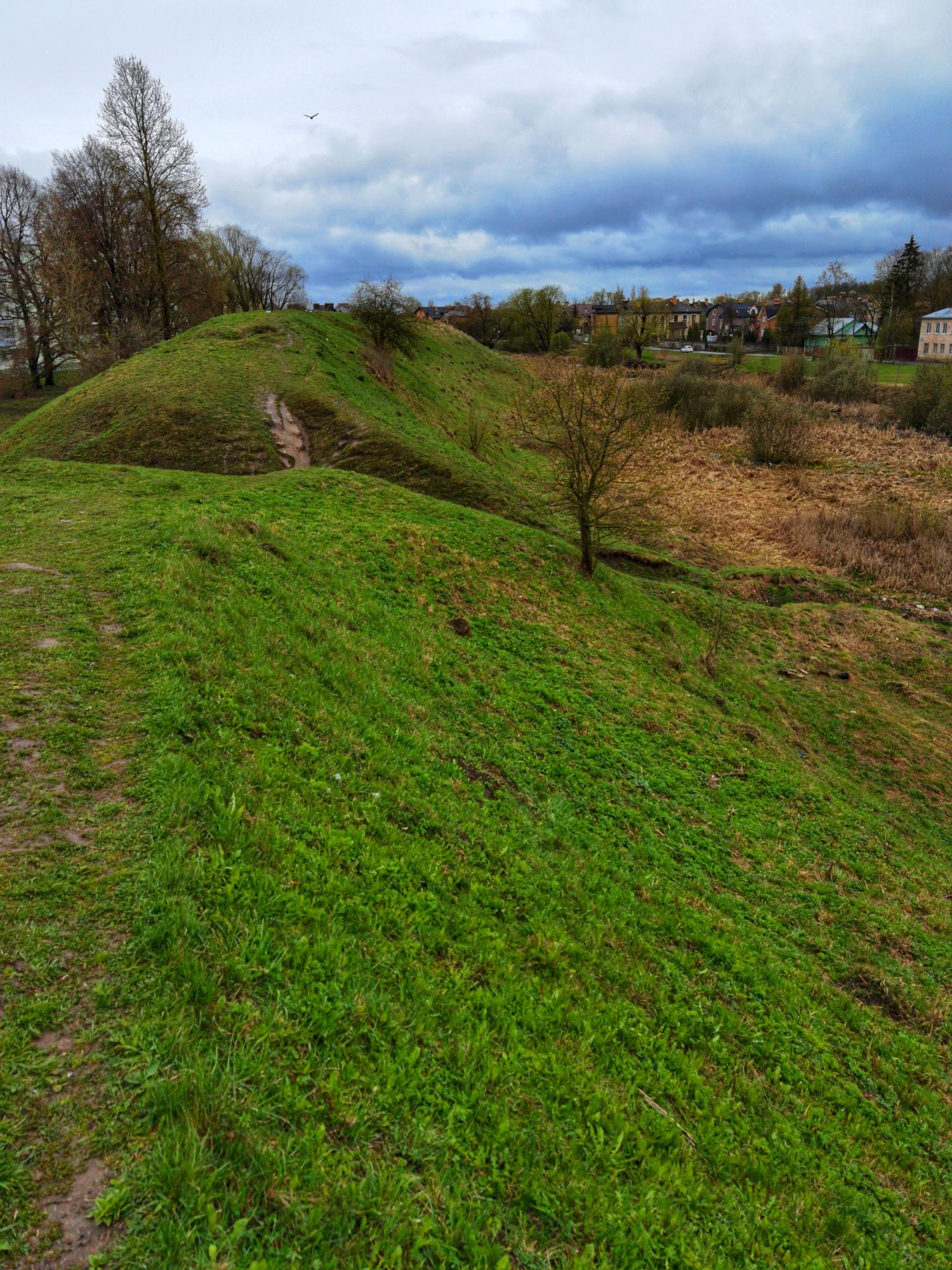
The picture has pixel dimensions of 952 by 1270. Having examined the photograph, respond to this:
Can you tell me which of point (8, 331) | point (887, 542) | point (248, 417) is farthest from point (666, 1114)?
point (8, 331)

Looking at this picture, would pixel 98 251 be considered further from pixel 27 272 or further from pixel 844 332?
pixel 844 332

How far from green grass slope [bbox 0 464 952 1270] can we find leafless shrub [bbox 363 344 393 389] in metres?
26.8

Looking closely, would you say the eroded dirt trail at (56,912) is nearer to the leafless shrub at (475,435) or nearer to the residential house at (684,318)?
the leafless shrub at (475,435)

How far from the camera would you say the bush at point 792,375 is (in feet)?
206

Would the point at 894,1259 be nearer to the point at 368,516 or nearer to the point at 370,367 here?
the point at 368,516

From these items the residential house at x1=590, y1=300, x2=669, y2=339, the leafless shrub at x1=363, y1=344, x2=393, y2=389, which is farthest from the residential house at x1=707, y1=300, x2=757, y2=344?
the leafless shrub at x1=363, y1=344, x2=393, y2=389

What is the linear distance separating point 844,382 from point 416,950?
69341mm

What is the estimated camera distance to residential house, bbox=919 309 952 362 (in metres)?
79.6

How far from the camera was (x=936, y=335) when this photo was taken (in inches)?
A: 3182

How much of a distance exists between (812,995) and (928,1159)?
5.62 ft

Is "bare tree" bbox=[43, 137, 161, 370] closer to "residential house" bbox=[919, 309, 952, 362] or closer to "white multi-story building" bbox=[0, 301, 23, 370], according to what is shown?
"white multi-story building" bbox=[0, 301, 23, 370]

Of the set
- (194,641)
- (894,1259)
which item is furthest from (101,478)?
(894,1259)

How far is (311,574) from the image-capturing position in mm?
12898

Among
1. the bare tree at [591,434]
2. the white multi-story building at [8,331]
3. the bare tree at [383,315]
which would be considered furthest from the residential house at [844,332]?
the white multi-story building at [8,331]
